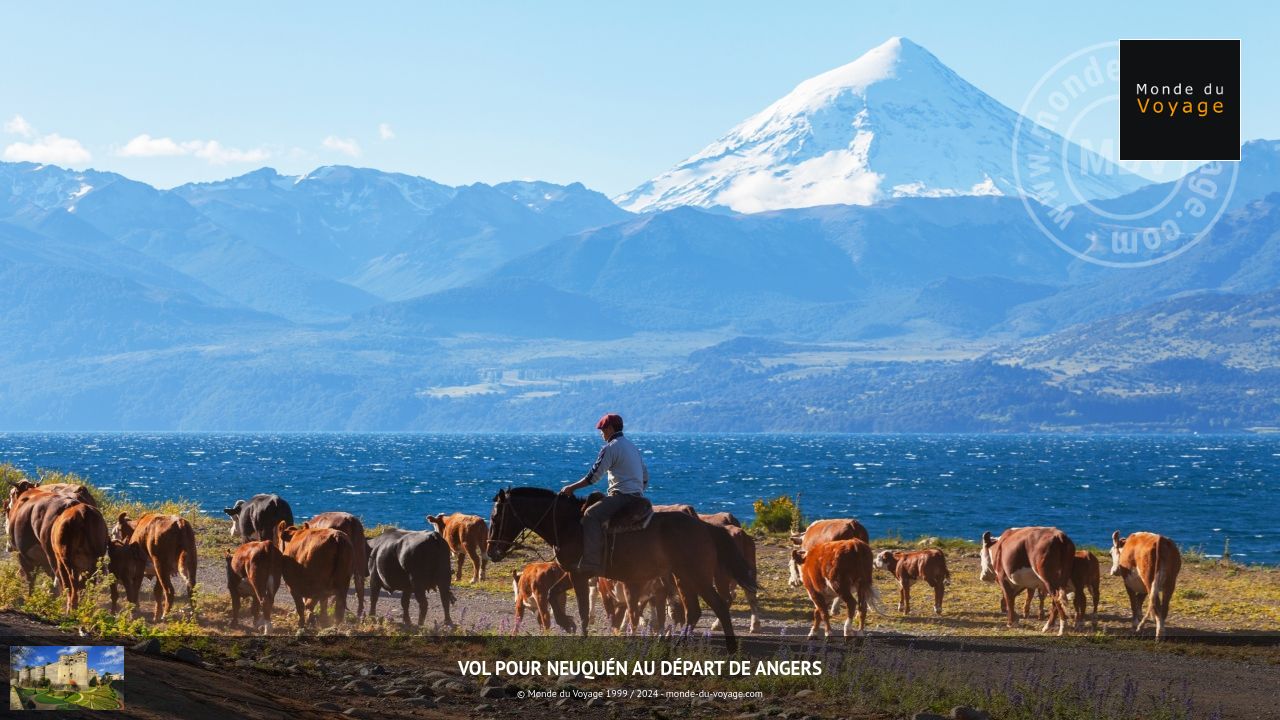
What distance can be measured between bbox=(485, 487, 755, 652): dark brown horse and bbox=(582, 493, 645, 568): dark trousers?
188 mm

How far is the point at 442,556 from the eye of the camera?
22.2 m

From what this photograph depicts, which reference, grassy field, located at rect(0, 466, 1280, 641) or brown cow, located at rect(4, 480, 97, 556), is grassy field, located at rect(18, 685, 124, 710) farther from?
brown cow, located at rect(4, 480, 97, 556)

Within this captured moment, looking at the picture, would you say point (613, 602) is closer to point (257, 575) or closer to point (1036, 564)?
point (257, 575)

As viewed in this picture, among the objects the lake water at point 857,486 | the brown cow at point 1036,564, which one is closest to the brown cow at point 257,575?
the brown cow at point 1036,564

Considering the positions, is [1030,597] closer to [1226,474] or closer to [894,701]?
[894,701]

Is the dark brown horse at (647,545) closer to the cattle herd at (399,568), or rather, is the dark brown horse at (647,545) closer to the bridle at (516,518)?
the bridle at (516,518)

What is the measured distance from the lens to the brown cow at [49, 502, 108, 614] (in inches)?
813

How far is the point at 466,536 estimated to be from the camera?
31.5 metres

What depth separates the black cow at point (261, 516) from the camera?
28.3m

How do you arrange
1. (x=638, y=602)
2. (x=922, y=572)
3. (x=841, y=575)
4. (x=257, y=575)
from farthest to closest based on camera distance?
(x=922, y=572) → (x=841, y=575) → (x=638, y=602) → (x=257, y=575)

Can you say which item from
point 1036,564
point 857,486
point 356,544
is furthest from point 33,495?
point 857,486

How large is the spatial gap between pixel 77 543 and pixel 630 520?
302 inches

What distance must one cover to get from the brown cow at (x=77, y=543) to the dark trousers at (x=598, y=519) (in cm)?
678

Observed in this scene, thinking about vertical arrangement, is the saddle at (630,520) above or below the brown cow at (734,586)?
above
